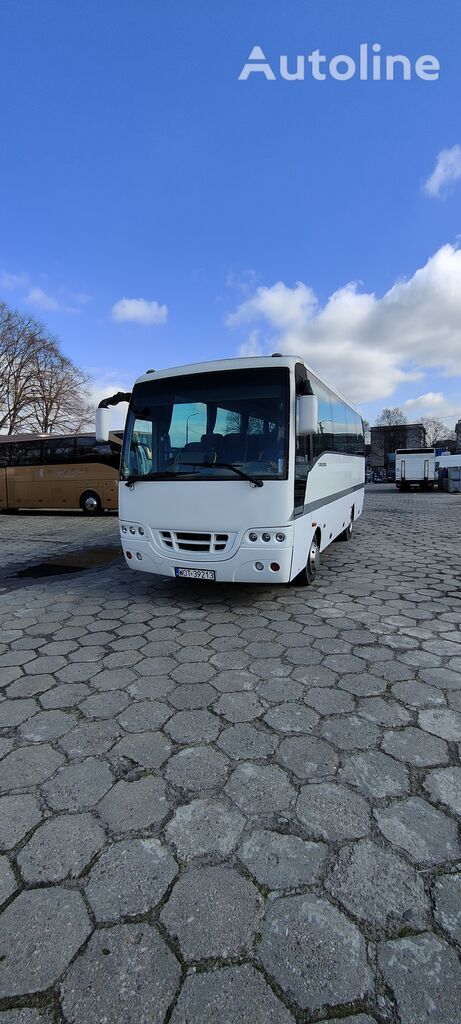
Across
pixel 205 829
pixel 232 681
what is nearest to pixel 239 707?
pixel 232 681

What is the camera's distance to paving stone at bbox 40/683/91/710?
305 centimetres

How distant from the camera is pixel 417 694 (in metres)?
3.09

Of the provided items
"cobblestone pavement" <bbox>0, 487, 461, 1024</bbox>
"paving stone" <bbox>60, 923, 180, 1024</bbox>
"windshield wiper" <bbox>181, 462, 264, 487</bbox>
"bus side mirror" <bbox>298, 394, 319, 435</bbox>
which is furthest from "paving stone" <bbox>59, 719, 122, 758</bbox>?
"bus side mirror" <bbox>298, 394, 319, 435</bbox>

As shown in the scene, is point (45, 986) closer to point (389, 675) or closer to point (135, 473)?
point (389, 675)

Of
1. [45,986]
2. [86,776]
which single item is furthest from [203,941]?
[86,776]

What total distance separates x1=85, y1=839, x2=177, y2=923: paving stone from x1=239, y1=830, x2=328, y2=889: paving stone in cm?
32

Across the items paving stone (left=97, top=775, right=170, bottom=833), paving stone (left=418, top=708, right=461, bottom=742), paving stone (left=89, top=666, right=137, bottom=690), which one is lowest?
paving stone (left=97, top=775, right=170, bottom=833)

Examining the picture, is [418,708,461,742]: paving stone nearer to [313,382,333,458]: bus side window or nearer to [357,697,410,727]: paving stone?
[357,697,410,727]: paving stone

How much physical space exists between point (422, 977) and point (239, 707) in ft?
5.42

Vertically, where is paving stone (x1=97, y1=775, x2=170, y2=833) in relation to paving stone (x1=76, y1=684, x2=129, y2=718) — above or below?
below

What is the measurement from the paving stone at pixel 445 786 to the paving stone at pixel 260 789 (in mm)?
671

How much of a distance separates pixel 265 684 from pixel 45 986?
205 centimetres

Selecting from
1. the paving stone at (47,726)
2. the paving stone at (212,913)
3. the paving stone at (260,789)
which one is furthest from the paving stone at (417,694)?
the paving stone at (47,726)

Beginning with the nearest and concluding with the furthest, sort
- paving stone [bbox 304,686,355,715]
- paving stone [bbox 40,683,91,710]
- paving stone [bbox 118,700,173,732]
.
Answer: paving stone [bbox 118,700,173,732]
paving stone [bbox 304,686,355,715]
paving stone [bbox 40,683,91,710]
